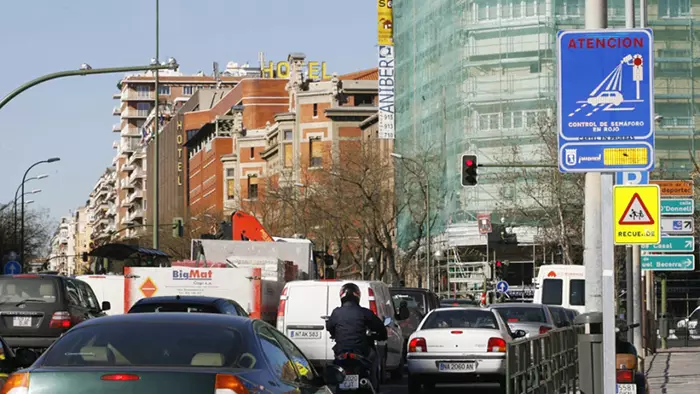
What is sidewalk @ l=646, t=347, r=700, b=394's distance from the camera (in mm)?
24906

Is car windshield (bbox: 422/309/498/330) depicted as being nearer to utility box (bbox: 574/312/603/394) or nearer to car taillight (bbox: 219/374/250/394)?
utility box (bbox: 574/312/603/394)

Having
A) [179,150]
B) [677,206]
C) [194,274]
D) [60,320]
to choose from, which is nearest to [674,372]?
[677,206]

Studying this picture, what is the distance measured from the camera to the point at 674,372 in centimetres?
3073

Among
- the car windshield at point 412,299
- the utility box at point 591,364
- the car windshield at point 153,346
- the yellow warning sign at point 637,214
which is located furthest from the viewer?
the car windshield at point 412,299

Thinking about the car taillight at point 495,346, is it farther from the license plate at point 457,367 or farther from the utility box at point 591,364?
the utility box at point 591,364

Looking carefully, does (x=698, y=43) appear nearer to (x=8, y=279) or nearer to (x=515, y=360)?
(x=8, y=279)

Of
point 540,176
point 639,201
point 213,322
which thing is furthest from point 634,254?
point 540,176

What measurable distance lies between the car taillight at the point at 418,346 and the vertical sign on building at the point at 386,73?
219 ft

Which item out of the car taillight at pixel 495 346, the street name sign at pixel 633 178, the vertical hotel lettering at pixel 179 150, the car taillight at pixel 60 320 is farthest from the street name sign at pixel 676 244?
the vertical hotel lettering at pixel 179 150

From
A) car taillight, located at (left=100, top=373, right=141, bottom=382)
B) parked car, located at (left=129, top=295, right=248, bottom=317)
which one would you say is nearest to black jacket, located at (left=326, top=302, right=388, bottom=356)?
parked car, located at (left=129, top=295, right=248, bottom=317)

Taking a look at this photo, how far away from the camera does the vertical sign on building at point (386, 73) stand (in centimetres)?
9088

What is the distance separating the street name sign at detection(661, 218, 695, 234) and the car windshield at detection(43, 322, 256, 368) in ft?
65.1

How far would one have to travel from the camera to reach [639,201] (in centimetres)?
1152

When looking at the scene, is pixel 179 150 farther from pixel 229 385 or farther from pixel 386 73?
pixel 229 385
